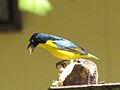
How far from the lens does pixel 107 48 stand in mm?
2885

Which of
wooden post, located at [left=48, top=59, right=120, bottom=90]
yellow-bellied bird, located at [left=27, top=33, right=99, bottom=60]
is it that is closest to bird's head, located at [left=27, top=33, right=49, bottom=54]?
yellow-bellied bird, located at [left=27, top=33, right=99, bottom=60]

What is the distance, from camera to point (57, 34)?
2898 mm

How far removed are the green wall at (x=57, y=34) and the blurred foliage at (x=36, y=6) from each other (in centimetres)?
3

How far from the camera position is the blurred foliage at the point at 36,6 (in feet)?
9.27

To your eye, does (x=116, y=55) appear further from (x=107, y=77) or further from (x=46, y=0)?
(x=46, y=0)

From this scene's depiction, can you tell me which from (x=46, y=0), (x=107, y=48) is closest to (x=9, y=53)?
(x=46, y=0)

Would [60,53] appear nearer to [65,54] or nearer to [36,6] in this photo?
[65,54]

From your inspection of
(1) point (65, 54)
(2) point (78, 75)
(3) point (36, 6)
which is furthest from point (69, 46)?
(3) point (36, 6)

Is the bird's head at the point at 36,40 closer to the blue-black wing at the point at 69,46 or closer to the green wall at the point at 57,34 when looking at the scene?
the blue-black wing at the point at 69,46

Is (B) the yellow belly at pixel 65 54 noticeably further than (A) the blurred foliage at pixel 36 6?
No

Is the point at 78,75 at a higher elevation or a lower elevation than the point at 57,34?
lower

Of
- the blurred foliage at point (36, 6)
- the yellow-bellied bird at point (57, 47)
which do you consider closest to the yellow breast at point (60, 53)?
the yellow-bellied bird at point (57, 47)

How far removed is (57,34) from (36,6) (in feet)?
0.64

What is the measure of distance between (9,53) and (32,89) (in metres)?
0.23
